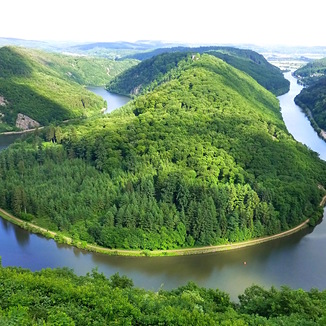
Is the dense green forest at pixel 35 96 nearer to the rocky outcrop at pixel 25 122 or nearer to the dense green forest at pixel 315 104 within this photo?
the rocky outcrop at pixel 25 122

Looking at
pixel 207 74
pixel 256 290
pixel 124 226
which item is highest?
pixel 207 74

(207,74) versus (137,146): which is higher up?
(207,74)

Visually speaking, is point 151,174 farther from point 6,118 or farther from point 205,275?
point 6,118

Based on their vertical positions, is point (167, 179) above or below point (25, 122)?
above

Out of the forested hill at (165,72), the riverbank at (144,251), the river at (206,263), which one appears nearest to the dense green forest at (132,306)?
the river at (206,263)

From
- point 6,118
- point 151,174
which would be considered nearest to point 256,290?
point 151,174

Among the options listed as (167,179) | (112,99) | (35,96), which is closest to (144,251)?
(167,179)

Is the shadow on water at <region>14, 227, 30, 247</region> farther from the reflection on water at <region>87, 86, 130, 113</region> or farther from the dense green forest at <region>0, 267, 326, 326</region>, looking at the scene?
the reflection on water at <region>87, 86, 130, 113</region>

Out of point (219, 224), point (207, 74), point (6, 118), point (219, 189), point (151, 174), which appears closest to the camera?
point (219, 224)

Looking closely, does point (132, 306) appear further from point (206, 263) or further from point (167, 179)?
point (167, 179)
